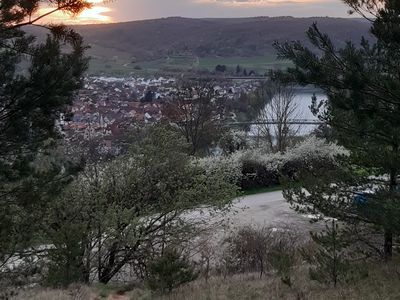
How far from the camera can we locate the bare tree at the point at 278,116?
1368 inches

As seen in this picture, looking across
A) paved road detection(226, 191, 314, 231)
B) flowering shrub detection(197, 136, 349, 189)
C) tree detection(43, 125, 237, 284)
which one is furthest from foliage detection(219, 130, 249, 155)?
tree detection(43, 125, 237, 284)

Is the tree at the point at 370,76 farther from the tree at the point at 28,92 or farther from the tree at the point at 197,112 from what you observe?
the tree at the point at 197,112

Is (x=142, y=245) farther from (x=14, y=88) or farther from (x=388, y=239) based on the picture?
(x=14, y=88)

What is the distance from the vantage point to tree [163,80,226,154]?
31.8m

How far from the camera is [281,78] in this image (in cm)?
903

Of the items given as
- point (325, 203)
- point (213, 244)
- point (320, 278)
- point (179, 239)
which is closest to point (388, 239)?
point (325, 203)

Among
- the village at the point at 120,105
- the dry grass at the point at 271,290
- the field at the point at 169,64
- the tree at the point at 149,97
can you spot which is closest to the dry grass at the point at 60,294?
the dry grass at the point at 271,290

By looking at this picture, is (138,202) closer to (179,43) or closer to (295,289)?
(295,289)

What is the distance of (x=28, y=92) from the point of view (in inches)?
276

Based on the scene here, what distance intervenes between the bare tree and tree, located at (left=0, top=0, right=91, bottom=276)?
27.1 metres

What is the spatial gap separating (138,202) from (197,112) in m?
19.2

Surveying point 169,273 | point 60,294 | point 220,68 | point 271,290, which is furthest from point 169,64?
point 271,290

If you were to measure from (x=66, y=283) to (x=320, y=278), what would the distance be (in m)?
4.88

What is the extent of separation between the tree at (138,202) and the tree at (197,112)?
17.0 meters
